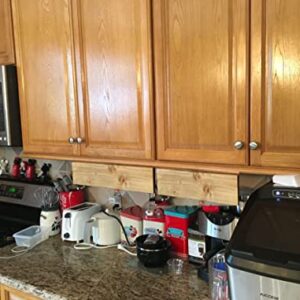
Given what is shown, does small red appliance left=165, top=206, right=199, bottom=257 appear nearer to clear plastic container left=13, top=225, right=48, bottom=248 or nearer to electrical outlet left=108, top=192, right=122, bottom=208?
electrical outlet left=108, top=192, right=122, bottom=208

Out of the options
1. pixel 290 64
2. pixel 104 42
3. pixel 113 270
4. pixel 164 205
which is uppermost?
pixel 104 42

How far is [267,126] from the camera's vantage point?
125cm

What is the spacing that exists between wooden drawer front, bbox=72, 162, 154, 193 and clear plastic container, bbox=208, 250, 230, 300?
1.36 feet

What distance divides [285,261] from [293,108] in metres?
0.53

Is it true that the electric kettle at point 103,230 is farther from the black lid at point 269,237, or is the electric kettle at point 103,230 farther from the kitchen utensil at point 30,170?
the black lid at point 269,237

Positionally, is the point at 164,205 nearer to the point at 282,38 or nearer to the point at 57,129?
the point at 57,129

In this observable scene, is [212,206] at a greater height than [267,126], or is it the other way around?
[267,126]

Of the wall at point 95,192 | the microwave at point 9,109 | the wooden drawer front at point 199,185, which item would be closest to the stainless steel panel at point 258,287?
the wooden drawer front at point 199,185

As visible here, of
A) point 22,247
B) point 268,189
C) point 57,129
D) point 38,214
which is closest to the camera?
point 268,189

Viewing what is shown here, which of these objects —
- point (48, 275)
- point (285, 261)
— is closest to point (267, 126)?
point (285, 261)

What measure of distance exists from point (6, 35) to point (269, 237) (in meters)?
1.72

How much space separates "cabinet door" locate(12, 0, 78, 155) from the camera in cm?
172

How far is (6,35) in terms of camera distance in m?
1.94

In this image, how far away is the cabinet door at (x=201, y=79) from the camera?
127 centimetres
